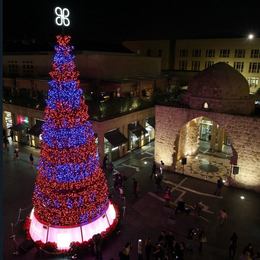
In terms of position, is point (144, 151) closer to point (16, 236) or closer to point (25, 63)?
point (16, 236)

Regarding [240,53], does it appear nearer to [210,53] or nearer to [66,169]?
[210,53]

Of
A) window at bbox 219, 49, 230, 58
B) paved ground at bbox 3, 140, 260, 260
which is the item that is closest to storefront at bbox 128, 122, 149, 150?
paved ground at bbox 3, 140, 260, 260

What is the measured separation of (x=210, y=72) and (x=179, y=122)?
4.44 m

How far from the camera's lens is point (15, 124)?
2756cm

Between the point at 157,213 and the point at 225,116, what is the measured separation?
8360 millimetres

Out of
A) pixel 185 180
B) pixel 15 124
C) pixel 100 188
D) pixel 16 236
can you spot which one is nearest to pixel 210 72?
pixel 185 180

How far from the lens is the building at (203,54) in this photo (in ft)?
123

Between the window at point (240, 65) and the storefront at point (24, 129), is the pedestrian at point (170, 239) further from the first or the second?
the window at point (240, 65)

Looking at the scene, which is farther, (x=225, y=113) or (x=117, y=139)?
(x=117, y=139)

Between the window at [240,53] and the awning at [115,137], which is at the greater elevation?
the window at [240,53]

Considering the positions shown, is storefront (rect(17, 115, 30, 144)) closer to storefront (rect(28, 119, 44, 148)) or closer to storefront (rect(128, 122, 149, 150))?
storefront (rect(28, 119, 44, 148))

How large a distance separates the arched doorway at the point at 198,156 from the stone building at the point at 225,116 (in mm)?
1116

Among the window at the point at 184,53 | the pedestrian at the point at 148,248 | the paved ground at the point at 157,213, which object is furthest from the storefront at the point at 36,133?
the window at the point at 184,53

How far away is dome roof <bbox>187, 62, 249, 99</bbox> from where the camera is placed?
703 inches
